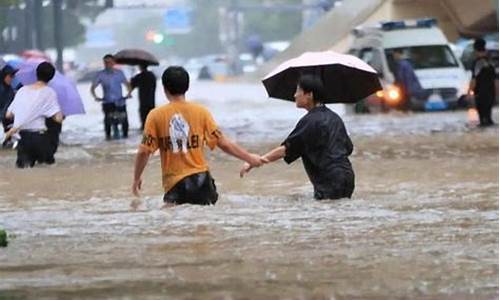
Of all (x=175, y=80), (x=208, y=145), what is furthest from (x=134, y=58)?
(x=175, y=80)

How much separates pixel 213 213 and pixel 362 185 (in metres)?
4.49

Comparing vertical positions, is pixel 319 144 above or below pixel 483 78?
above

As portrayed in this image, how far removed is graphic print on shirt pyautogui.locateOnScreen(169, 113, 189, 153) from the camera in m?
12.6

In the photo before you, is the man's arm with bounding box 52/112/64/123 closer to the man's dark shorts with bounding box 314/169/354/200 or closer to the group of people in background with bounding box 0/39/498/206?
the group of people in background with bounding box 0/39/498/206

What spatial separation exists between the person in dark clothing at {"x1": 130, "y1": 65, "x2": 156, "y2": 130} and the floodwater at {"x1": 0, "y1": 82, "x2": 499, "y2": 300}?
25.7ft

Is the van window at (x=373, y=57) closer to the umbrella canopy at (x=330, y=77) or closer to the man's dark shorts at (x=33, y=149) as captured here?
the man's dark shorts at (x=33, y=149)

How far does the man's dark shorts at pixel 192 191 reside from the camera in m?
12.7

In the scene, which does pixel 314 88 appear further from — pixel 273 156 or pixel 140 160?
pixel 140 160

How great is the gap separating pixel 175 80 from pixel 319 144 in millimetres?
1638

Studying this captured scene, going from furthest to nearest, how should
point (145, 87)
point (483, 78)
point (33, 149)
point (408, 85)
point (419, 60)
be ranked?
point (419, 60) → point (408, 85) → point (145, 87) → point (483, 78) → point (33, 149)

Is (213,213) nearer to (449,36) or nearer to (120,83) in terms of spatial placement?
(120,83)

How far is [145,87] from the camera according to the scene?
3009 cm

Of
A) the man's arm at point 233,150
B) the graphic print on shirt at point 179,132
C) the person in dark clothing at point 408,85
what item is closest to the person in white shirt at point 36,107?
the man's arm at point 233,150

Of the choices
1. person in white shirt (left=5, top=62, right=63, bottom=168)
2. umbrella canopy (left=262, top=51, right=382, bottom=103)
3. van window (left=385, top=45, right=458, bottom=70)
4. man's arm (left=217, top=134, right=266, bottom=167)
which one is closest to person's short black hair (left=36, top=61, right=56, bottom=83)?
person in white shirt (left=5, top=62, right=63, bottom=168)
